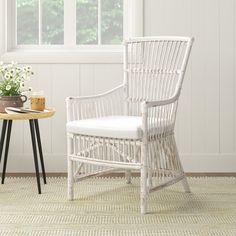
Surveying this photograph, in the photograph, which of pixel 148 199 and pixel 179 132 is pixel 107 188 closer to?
pixel 148 199

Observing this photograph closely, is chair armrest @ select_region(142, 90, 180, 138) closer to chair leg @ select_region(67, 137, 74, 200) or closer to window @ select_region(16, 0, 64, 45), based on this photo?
chair leg @ select_region(67, 137, 74, 200)

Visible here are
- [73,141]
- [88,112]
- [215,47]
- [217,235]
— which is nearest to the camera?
[217,235]

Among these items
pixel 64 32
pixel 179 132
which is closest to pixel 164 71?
pixel 179 132

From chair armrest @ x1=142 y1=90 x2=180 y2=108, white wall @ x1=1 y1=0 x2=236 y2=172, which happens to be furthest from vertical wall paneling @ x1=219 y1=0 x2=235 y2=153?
chair armrest @ x1=142 y1=90 x2=180 y2=108

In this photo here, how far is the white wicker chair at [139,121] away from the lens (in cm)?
325

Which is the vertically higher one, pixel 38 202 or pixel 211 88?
pixel 211 88

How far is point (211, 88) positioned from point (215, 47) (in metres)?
0.28

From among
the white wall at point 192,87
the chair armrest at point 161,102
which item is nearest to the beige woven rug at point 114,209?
the white wall at point 192,87

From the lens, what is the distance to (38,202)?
349 cm

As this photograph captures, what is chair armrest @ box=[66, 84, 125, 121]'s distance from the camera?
3569 millimetres

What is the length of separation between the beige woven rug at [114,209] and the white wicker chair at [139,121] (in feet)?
0.36

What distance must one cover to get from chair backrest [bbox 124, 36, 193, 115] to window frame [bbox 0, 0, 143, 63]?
0.13 metres

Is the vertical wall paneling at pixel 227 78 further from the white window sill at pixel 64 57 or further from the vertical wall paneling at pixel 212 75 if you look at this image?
the white window sill at pixel 64 57

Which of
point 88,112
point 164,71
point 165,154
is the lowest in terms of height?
point 165,154
